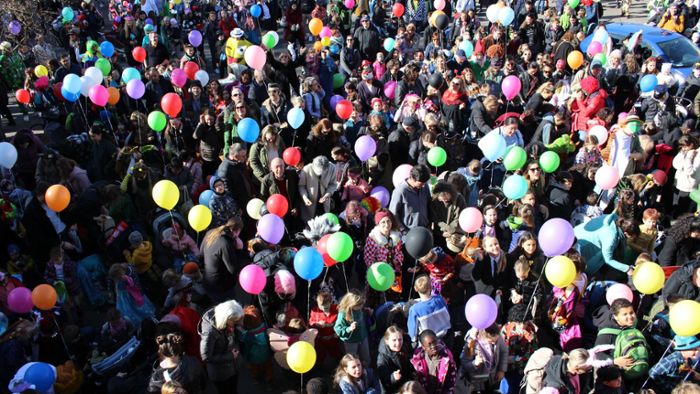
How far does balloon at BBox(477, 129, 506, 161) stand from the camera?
6715 millimetres

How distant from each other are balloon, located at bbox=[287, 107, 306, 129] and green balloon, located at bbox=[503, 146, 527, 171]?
263 cm

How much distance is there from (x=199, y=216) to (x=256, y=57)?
389cm

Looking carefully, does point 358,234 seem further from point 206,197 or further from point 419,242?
point 206,197

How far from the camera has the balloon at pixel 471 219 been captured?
222 inches

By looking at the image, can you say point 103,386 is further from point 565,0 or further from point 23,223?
point 565,0

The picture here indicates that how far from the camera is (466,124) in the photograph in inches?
321

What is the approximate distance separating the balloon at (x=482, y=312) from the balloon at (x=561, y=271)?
2.18 feet

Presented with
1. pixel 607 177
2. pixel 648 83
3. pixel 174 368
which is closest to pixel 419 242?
pixel 174 368

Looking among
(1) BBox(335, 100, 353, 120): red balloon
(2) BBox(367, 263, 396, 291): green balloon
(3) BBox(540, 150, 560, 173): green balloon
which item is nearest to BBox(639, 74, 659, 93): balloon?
(3) BBox(540, 150, 560, 173): green balloon

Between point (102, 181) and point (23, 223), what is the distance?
1113mm

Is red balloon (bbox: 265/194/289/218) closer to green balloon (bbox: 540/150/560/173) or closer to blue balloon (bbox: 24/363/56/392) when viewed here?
blue balloon (bbox: 24/363/56/392)

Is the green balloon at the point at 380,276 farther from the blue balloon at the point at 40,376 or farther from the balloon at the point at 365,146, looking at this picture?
the blue balloon at the point at 40,376

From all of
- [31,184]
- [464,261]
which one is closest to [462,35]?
[464,261]

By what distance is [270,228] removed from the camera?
216 inches
